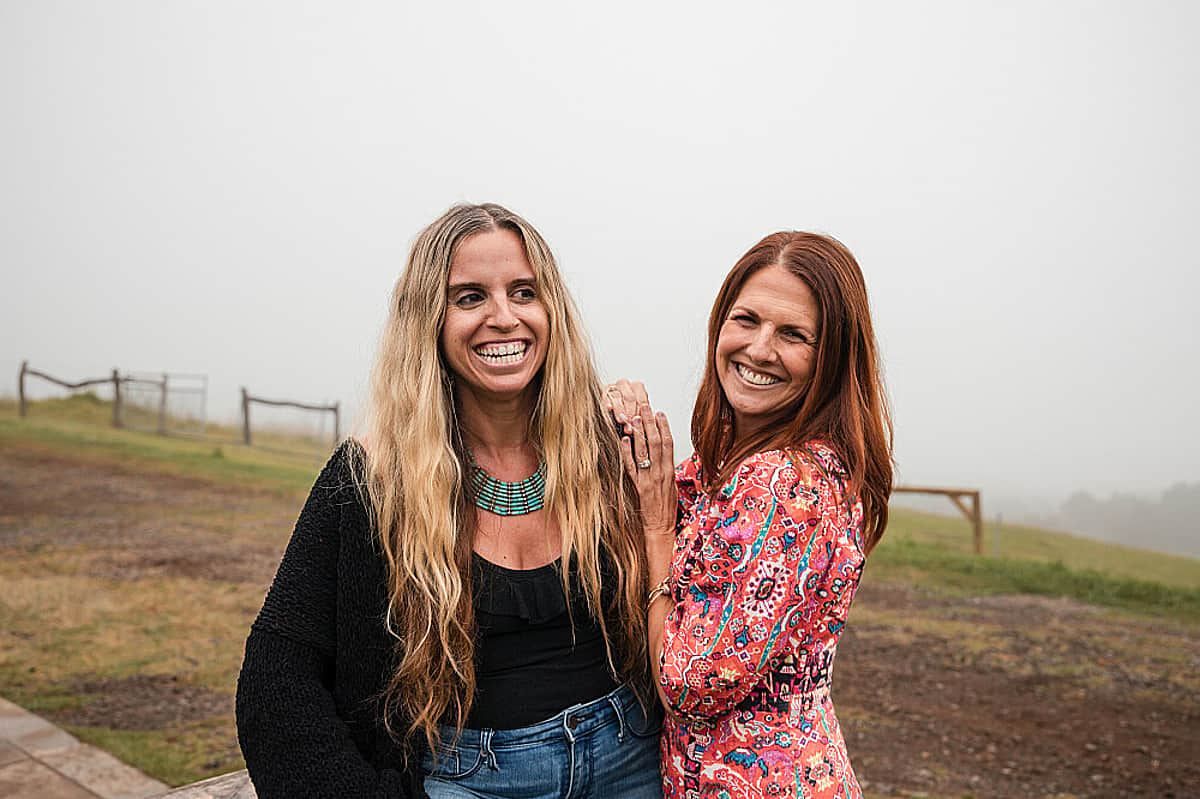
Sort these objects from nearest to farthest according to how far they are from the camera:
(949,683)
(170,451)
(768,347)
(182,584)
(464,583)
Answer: (768,347) → (464,583) → (949,683) → (182,584) → (170,451)

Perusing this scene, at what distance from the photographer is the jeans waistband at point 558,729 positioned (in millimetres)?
2250

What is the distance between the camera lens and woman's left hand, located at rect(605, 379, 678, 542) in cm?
238

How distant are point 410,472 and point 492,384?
0.92 ft

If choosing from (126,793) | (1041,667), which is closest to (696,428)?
(126,793)

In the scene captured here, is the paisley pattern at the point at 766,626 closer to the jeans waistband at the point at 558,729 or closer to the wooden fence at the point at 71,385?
the jeans waistband at the point at 558,729

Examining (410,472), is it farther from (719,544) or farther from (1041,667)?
(1041,667)

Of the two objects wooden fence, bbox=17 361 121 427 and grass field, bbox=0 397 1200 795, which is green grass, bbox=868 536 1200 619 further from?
wooden fence, bbox=17 361 121 427

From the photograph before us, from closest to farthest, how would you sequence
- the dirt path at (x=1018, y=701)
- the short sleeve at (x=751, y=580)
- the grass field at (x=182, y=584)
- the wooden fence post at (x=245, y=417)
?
the short sleeve at (x=751, y=580)
the dirt path at (x=1018, y=701)
the grass field at (x=182, y=584)
the wooden fence post at (x=245, y=417)

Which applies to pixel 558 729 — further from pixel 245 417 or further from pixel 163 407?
pixel 163 407

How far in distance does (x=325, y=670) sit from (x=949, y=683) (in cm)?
596

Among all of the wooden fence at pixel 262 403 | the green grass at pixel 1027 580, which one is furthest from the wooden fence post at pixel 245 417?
the green grass at pixel 1027 580

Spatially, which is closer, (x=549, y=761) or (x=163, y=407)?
(x=549, y=761)

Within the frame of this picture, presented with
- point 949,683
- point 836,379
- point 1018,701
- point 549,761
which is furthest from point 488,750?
point 949,683

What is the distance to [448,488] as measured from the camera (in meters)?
2.36
